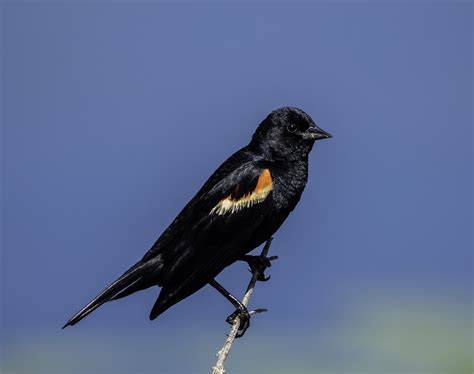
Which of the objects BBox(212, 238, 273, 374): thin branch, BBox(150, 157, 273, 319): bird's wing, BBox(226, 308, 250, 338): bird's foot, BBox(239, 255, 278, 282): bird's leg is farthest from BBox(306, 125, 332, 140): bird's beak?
BBox(226, 308, 250, 338): bird's foot

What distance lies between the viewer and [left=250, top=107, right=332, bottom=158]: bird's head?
14.2 ft

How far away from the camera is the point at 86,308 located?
12.9 ft

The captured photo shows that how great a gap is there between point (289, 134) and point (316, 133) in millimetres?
156

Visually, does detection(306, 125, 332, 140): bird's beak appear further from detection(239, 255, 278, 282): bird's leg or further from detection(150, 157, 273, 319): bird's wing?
detection(239, 255, 278, 282): bird's leg

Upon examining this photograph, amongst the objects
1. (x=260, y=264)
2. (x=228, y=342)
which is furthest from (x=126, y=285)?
(x=228, y=342)

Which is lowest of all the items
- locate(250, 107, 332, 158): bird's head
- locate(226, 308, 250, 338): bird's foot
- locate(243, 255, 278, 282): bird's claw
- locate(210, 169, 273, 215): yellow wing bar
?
locate(226, 308, 250, 338): bird's foot

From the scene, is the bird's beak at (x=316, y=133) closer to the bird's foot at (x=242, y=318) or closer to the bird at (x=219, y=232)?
the bird at (x=219, y=232)

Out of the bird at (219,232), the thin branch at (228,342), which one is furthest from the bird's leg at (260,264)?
the thin branch at (228,342)

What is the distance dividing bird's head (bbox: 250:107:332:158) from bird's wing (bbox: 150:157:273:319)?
0.23 metres

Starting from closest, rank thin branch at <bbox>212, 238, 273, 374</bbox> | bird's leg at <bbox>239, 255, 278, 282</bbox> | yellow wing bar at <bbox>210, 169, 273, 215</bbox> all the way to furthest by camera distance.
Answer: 1. thin branch at <bbox>212, 238, 273, 374</bbox>
2. yellow wing bar at <bbox>210, 169, 273, 215</bbox>
3. bird's leg at <bbox>239, 255, 278, 282</bbox>

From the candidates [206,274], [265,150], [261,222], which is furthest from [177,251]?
[265,150]

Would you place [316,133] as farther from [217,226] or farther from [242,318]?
[242,318]

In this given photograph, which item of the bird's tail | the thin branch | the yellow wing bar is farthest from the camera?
the yellow wing bar

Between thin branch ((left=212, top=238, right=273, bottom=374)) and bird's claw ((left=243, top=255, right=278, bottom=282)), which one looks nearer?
thin branch ((left=212, top=238, right=273, bottom=374))
